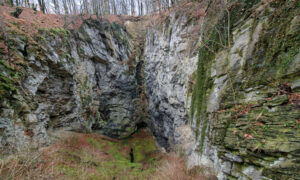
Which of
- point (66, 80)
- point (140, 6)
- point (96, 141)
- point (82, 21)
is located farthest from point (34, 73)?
point (140, 6)

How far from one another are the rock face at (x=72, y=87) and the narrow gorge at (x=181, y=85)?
0.26ft

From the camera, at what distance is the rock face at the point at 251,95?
8.55 ft

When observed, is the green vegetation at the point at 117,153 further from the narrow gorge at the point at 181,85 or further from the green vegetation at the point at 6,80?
the green vegetation at the point at 6,80

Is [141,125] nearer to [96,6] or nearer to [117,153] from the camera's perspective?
[117,153]

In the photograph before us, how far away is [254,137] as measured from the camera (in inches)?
121

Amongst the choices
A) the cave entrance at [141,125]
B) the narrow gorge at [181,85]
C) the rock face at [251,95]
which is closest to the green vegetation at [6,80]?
the narrow gorge at [181,85]

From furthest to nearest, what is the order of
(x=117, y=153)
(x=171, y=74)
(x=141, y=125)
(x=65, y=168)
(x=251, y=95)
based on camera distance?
(x=141, y=125)
(x=117, y=153)
(x=171, y=74)
(x=65, y=168)
(x=251, y=95)

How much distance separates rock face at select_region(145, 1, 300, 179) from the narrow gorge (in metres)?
0.02

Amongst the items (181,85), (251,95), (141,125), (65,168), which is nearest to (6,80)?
(65,168)

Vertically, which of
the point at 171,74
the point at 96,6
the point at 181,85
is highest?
the point at 96,6

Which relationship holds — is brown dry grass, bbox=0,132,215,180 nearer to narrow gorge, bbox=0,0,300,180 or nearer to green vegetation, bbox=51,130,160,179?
green vegetation, bbox=51,130,160,179

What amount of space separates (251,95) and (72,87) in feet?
43.9

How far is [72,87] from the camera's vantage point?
12.7 meters

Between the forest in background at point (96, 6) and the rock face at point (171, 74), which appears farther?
the forest in background at point (96, 6)
